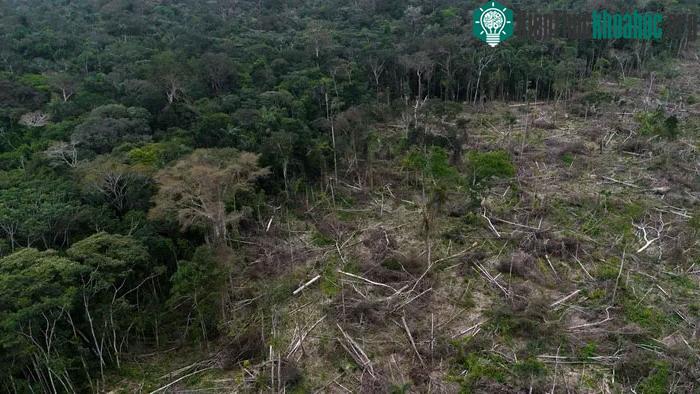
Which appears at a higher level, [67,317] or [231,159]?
[231,159]

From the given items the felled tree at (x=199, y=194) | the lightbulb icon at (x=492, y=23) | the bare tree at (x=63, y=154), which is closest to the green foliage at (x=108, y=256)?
the felled tree at (x=199, y=194)

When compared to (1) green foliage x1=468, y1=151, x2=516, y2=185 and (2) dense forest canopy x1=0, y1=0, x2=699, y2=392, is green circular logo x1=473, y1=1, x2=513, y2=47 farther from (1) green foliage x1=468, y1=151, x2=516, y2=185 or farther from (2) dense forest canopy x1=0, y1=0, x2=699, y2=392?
(1) green foliage x1=468, y1=151, x2=516, y2=185

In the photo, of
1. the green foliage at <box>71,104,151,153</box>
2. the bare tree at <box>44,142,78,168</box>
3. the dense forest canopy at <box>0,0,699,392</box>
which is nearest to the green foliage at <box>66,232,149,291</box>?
the dense forest canopy at <box>0,0,699,392</box>

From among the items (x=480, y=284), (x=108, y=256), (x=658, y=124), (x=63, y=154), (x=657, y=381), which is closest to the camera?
(x=657, y=381)

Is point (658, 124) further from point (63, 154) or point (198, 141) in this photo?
point (63, 154)

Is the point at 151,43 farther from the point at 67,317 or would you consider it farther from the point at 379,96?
the point at 67,317

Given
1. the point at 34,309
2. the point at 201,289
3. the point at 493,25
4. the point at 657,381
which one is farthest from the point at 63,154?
the point at 493,25

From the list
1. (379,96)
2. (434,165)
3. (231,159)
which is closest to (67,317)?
(231,159)

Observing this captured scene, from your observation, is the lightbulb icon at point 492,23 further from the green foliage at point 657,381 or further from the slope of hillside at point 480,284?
the green foliage at point 657,381
